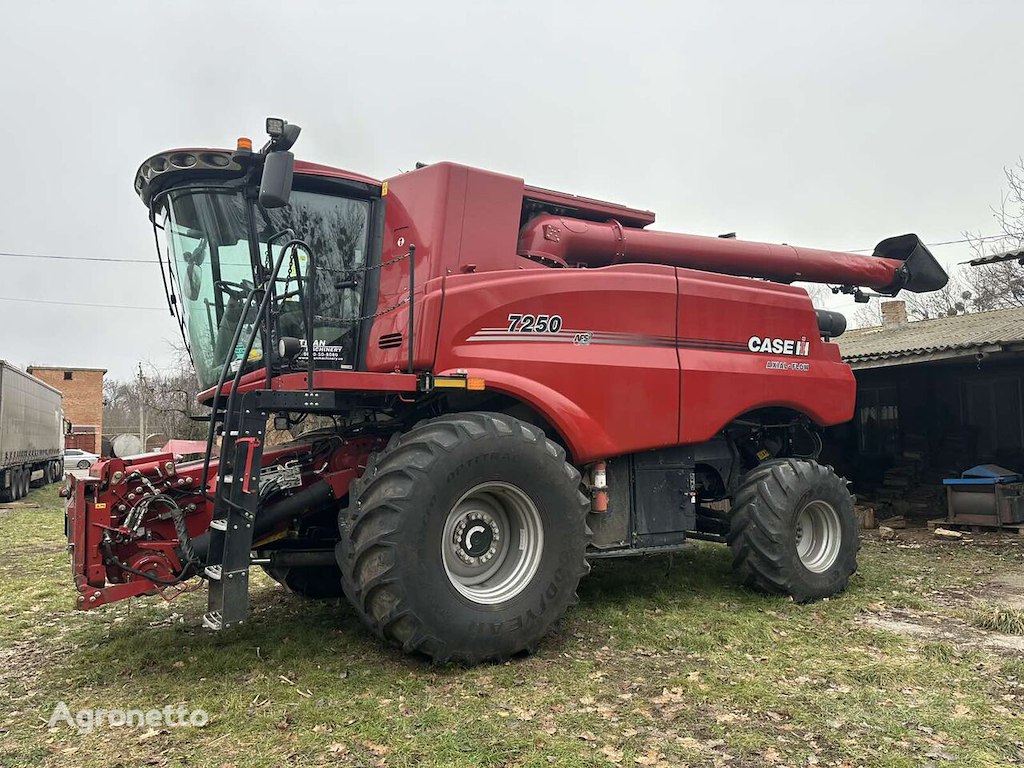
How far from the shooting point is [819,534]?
715cm

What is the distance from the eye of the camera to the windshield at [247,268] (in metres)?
5.37

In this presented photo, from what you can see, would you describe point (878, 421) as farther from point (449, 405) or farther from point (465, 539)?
point (465, 539)

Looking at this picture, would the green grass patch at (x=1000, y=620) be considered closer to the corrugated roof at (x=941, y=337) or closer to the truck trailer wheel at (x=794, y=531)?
the truck trailer wheel at (x=794, y=531)

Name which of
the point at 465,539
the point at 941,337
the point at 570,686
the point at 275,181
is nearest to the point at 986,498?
the point at 941,337

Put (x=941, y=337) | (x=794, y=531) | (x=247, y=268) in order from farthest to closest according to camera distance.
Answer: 1. (x=941, y=337)
2. (x=794, y=531)
3. (x=247, y=268)

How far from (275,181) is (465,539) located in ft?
8.32

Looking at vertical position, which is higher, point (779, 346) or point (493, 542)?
point (779, 346)

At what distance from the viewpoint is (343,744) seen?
146 inches

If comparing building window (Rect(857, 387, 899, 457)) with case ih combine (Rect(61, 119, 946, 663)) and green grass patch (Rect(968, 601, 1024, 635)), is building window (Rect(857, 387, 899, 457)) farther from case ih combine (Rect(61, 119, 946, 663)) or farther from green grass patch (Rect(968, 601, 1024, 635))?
green grass patch (Rect(968, 601, 1024, 635))

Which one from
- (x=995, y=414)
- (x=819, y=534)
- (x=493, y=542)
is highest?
(x=995, y=414)

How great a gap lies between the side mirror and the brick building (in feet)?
142

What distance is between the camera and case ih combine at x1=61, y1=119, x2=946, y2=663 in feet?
15.3

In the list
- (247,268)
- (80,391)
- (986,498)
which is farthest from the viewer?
(80,391)

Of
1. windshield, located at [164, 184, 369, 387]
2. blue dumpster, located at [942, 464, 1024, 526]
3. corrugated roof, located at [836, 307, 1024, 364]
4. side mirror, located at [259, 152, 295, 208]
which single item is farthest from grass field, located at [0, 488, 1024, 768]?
corrugated roof, located at [836, 307, 1024, 364]
